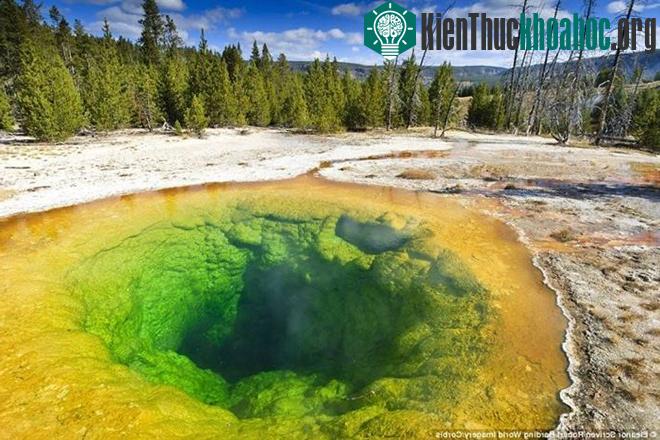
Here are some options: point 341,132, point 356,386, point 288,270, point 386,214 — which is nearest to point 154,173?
point 288,270

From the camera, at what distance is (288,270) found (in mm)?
11125

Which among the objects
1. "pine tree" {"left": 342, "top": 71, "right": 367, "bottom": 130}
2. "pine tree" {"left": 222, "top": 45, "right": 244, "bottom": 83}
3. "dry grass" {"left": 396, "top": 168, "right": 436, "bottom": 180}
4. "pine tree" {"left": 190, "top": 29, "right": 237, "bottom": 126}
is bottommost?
"dry grass" {"left": 396, "top": 168, "right": 436, "bottom": 180}

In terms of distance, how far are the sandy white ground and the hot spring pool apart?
0.57 metres

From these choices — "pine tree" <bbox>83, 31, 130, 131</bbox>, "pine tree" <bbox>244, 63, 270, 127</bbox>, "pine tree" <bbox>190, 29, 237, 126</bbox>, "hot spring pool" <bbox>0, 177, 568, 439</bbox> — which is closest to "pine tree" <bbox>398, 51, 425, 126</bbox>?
"pine tree" <bbox>244, 63, 270, 127</bbox>

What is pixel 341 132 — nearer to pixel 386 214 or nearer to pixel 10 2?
pixel 386 214

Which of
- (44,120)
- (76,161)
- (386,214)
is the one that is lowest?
(386,214)

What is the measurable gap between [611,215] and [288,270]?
9545 millimetres

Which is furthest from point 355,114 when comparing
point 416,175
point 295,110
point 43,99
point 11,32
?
point 11,32

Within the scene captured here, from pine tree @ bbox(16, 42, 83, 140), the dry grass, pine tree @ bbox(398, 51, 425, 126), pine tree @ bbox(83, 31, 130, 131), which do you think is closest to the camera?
the dry grass

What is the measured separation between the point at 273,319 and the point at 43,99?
25117mm

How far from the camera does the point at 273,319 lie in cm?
1068

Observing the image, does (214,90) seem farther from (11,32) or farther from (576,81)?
(576,81)

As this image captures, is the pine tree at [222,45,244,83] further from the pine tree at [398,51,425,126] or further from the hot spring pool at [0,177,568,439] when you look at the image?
the hot spring pool at [0,177,568,439]

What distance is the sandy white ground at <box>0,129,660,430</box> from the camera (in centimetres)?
520
